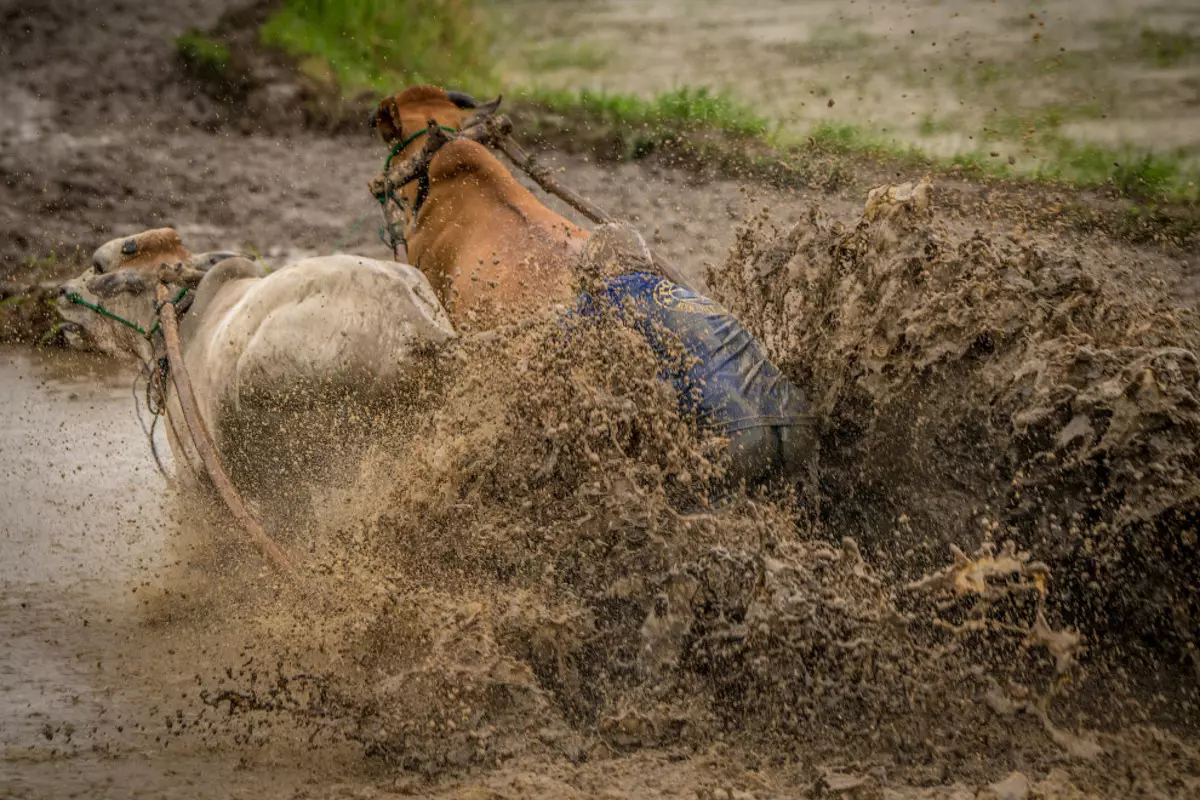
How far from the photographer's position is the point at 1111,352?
231 cm

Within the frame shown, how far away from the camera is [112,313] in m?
3.40

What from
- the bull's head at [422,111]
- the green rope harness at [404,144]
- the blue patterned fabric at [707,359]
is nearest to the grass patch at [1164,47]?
the bull's head at [422,111]

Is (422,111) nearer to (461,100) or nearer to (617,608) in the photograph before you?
(461,100)

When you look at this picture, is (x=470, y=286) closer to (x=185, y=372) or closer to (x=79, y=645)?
(x=185, y=372)

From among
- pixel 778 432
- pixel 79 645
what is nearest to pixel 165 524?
pixel 79 645

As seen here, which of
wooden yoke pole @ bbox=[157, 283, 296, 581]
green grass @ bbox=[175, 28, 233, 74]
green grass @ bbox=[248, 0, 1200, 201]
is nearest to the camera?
wooden yoke pole @ bbox=[157, 283, 296, 581]

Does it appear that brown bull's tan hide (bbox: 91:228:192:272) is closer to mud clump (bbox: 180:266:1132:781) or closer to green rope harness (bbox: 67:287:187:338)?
green rope harness (bbox: 67:287:187:338)

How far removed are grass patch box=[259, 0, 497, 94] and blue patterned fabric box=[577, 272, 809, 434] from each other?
568 centimetres

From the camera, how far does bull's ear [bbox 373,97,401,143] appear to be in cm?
357

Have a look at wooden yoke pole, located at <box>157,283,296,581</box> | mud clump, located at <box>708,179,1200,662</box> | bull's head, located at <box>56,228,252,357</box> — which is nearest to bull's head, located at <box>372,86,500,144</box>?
bull's head, located at <box>56,228,252,357</box>

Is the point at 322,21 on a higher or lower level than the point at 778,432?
higher

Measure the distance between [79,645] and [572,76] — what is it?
6.22m

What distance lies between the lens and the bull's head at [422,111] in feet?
11.7

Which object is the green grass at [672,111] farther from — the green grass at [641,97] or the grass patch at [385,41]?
the grass patch at [385,41]
